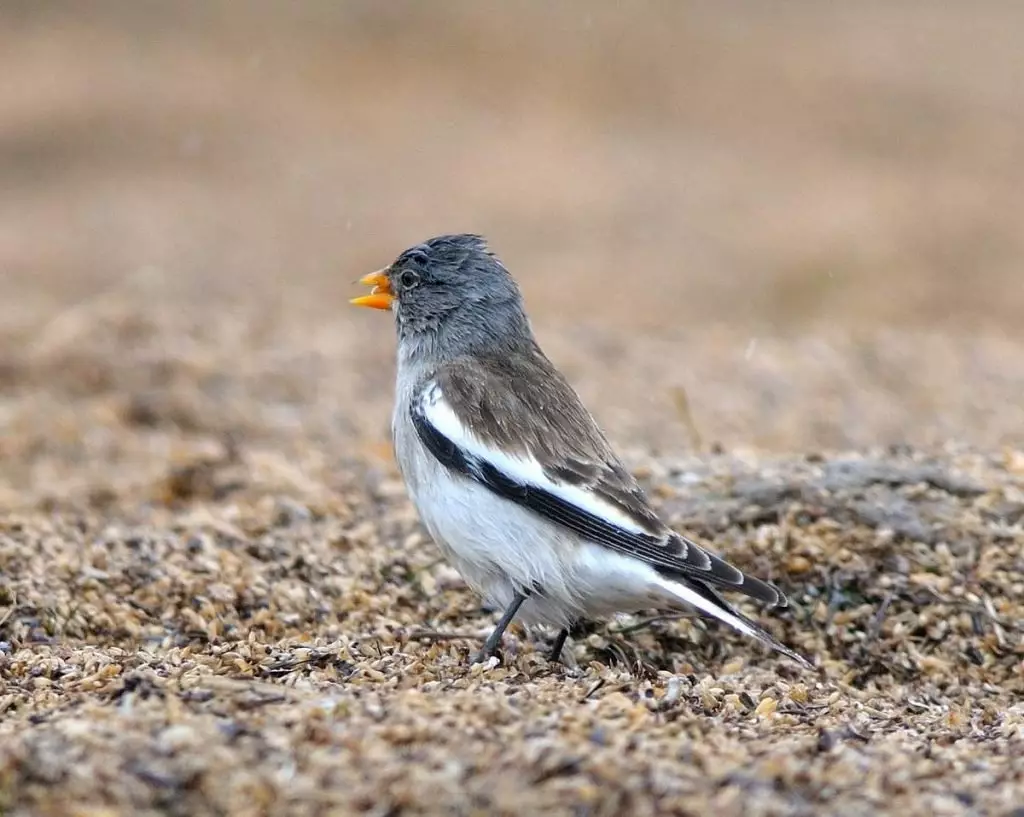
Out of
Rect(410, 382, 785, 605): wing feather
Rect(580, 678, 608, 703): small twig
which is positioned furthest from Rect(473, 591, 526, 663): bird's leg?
Rect(580, 678, 608, 703): small twig

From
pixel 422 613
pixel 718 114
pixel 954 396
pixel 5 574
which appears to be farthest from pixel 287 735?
pixel 718 114

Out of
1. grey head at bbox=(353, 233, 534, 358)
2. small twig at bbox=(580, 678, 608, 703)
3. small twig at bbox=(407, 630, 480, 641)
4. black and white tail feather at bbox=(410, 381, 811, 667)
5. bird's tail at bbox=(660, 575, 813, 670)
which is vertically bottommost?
Result: small twig at bbox=(407, 630, 480, 641)

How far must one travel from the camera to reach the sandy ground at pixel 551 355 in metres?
3.39

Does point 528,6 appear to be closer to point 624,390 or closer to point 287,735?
point 624,390

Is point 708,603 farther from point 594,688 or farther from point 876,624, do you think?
point 876,624

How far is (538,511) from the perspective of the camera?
14.7 ft

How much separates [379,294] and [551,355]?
412cm

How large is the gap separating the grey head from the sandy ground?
0.86 m

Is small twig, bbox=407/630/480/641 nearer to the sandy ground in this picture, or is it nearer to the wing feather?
the sandy ground

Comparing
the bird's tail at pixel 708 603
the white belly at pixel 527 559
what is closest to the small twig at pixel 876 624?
the bird's tail at pixel 708 603

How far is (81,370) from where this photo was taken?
866cm

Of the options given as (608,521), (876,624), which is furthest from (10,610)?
(876,624)

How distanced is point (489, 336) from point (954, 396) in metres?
4.92

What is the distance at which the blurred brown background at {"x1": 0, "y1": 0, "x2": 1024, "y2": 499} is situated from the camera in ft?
29.0
